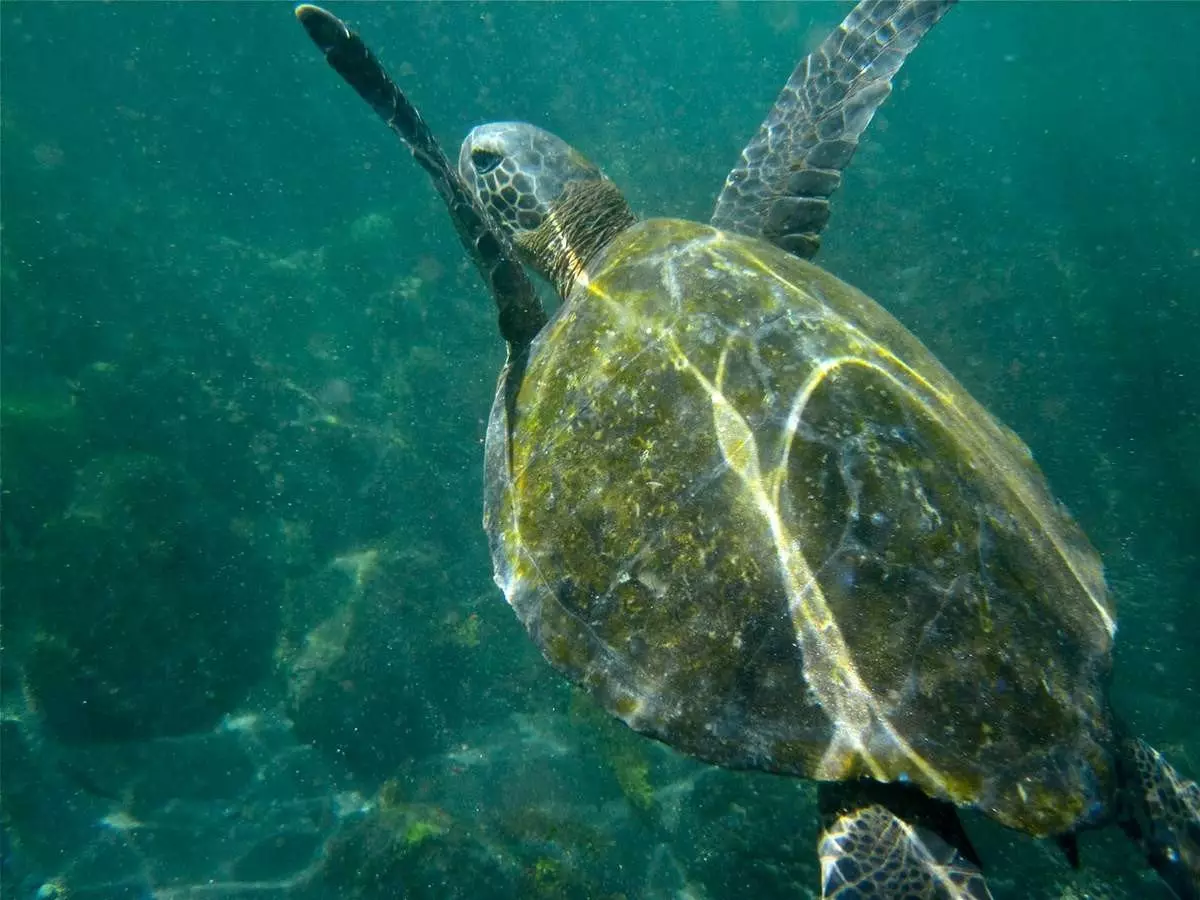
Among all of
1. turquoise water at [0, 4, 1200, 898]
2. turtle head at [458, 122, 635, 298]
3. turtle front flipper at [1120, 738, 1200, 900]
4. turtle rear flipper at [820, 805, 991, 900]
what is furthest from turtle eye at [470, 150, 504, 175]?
turtle front flipper at [1120, 738, 1200, 900]

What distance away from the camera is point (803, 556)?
233 cm

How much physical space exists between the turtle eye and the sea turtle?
62.3 inches

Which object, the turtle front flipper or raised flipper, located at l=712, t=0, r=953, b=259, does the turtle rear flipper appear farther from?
raised flipper, located at l=712, t=0, r=953, b=259

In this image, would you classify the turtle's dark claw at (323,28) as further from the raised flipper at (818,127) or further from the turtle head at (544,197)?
the raised flipper at (818,127)

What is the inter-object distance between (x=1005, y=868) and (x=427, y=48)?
2066 cm

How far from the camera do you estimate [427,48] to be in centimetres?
1694

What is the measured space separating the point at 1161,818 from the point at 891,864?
3.44 ft

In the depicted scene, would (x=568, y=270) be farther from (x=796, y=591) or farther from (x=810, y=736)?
(x=810, y=736)

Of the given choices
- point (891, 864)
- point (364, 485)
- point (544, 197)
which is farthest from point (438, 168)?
point (364, 485)

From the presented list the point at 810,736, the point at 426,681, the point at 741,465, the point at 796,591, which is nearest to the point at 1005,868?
the point at 810,736

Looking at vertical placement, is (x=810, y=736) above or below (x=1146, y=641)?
above

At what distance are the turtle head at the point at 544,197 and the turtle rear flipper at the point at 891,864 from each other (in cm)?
353

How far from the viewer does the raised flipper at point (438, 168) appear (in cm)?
301

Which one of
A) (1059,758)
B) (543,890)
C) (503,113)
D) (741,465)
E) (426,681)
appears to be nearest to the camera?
(1059,758)
